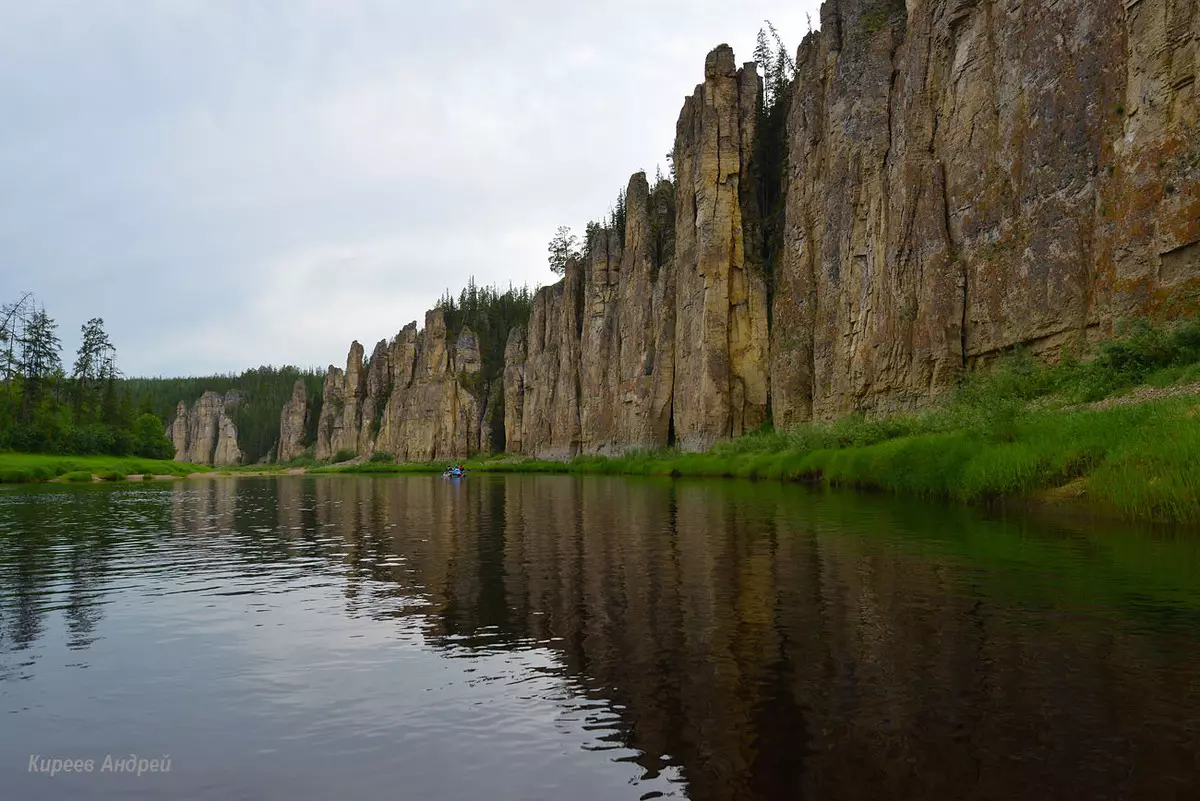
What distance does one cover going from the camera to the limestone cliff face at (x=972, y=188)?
25.1m

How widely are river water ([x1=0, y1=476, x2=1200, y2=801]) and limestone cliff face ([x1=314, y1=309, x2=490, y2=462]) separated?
10327 centimetres

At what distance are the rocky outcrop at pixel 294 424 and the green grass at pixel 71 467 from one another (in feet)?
247

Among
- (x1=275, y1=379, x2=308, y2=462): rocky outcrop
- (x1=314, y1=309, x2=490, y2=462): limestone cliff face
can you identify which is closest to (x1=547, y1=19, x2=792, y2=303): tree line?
(x1=314, y1=309, x2=490, y2=462): limestone cliff face

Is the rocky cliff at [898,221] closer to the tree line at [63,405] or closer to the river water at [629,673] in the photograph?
the river water at [629,673]

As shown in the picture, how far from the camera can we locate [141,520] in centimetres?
2752

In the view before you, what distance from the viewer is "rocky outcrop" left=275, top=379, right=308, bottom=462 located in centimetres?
16138

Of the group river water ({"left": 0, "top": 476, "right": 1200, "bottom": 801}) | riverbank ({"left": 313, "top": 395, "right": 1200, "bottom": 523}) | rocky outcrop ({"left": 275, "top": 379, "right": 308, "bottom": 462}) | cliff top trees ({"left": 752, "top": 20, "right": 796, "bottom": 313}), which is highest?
cliff top trees ({"left": 752, "top": 20, "right": 796, "bottom": 313})

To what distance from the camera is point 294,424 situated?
163 meters

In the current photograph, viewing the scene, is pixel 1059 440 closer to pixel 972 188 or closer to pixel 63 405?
pixel 972 188

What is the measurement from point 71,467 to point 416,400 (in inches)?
2371

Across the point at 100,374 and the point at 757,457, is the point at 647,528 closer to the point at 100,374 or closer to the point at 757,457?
the point at 757,457

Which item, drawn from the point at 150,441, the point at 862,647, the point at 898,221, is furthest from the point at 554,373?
the point at 862,647

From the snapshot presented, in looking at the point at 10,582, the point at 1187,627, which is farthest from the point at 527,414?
the point at 1187,627

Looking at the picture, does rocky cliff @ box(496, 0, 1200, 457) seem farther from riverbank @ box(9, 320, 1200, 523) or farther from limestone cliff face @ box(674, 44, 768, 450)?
riverbank @ box(9, 320, 1200, 523)
